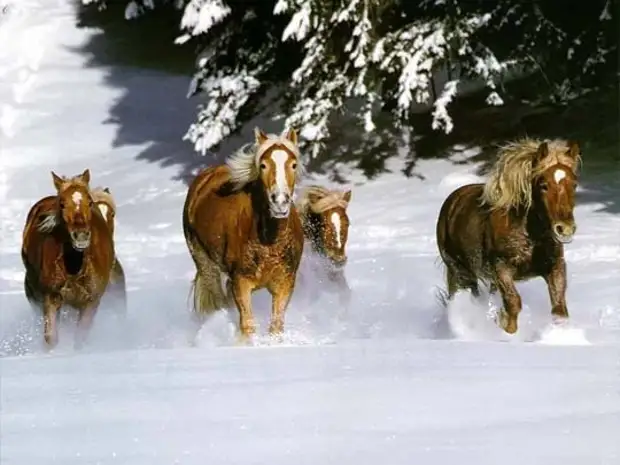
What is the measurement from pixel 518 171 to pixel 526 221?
35 cm

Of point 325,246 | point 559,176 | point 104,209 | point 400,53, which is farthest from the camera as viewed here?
point 400,53

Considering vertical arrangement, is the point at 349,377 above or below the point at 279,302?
above

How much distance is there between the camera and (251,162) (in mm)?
8141

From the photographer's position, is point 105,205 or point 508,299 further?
point 105,205

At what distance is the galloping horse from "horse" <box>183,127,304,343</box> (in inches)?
53.1

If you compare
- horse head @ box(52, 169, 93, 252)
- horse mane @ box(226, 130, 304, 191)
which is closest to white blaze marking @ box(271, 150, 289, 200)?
horse mane @ box(226, 130, 304, 191)

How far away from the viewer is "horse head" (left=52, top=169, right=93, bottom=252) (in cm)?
835

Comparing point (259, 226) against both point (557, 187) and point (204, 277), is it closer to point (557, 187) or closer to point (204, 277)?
point (204, 277)

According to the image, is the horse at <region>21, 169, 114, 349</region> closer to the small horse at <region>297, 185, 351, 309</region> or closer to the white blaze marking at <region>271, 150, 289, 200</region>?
the white blaze marking at <region>271, 150, 289, 200</region>

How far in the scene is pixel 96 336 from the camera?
9.37 m

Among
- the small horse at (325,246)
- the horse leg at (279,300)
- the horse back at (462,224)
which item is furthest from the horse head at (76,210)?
the horse back at (462,224)

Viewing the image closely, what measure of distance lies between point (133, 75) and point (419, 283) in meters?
15.1

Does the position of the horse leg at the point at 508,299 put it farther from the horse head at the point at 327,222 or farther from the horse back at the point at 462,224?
the horse head at the point at 327,222

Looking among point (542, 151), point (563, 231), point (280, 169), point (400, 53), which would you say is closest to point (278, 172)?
point (280, 169)
